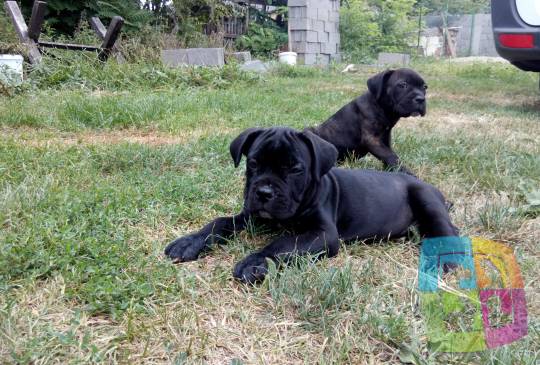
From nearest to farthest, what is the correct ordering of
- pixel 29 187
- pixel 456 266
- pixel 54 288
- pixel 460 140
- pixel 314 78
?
pixel 54 288 → pixel 456 266 → pixel 29 187 → pixel 460 140 → pixel 314 78

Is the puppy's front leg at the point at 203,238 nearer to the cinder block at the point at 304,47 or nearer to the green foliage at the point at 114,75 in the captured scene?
the green foliage at the point at 114,75

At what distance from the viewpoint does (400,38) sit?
84.0ft

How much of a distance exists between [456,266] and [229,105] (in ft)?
17.7

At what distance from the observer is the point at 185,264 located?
296cm

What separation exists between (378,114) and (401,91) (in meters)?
0.32

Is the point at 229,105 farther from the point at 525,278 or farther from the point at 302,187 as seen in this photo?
the point at 525,278

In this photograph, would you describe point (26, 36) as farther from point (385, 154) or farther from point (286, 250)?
point (286, 250)

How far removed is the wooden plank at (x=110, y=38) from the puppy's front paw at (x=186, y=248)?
344 inches

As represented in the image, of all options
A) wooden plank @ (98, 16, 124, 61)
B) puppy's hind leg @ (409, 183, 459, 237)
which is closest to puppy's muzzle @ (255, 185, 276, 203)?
puppy's hind leg @ (409, 183, 459, 237)

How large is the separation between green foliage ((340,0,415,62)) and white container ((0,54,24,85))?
14.1m

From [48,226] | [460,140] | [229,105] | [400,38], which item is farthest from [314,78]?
[400,38]

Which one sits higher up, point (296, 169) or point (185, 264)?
point (296, 169)

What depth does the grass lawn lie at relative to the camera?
2162 millimetres

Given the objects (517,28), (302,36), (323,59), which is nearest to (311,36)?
(302,36)
